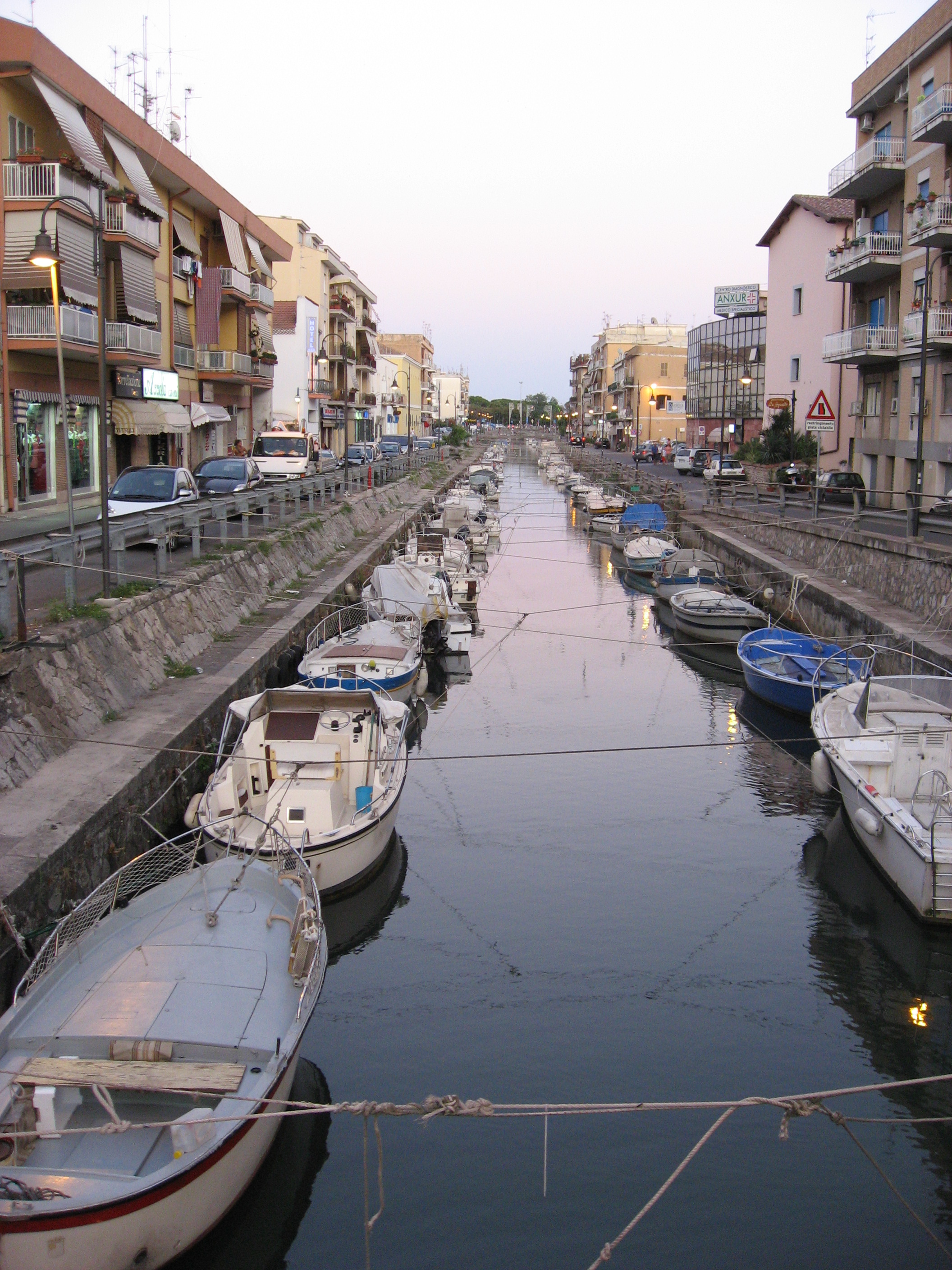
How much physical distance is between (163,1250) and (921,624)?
1805 centimetres

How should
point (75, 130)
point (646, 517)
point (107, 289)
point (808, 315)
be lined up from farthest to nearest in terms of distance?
point (808, 315)
point (646, 517)
point (107, 289)
point (75, 130)

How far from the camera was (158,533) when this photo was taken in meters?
18.4

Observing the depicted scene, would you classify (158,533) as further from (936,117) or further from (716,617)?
(936,117)

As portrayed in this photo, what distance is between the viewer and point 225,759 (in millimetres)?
12938

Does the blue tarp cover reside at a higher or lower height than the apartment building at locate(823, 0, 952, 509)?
lower

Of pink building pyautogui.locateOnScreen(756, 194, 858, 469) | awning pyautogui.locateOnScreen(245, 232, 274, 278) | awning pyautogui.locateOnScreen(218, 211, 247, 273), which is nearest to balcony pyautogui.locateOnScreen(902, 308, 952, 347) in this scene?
pink building pyautogui.locateOnScreen(756, 194, 858, 469)

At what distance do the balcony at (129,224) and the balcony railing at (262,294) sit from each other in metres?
13.7

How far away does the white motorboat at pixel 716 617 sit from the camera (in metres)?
26.1

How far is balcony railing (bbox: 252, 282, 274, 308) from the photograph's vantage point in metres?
47.8

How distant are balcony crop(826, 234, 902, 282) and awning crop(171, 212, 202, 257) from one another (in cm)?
2335

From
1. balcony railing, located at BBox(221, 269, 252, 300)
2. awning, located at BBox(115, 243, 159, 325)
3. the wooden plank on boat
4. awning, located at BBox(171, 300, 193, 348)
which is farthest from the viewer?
balcony railing, located at BBox(221, 269, 252, 300)

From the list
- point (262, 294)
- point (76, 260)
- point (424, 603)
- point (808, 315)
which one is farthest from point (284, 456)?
point (808, 315)

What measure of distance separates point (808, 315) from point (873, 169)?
15133 mm

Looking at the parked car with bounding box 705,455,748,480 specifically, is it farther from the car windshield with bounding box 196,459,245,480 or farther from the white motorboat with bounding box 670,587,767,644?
the car windshield with bounding box 196,459,245,480
